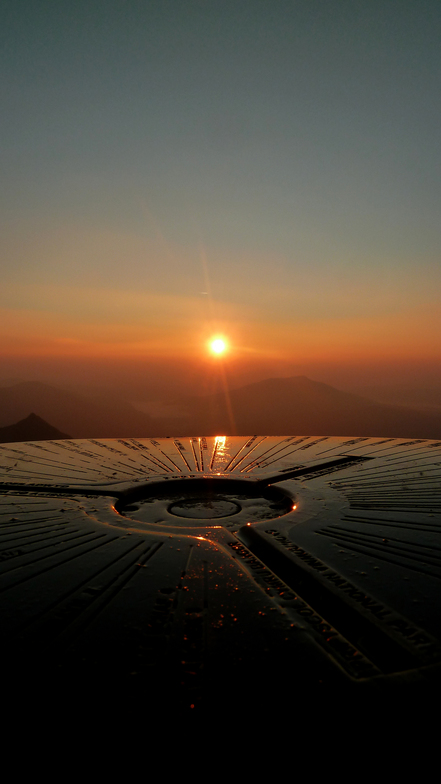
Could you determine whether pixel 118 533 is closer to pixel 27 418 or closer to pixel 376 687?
pixel 376 687

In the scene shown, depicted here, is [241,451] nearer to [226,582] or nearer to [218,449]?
[218,449]

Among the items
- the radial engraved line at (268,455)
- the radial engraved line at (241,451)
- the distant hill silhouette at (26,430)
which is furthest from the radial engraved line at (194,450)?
the distant hill silhouette at (26,430)

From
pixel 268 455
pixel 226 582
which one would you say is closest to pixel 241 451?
pixel 268 455

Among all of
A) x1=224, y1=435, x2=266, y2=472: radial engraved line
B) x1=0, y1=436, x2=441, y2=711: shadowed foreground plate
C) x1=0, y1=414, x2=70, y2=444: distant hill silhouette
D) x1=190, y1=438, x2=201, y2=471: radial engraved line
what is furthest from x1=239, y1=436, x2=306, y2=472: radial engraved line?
x1=0, y1=414, x2=70, y2=444: distant hill silhouette

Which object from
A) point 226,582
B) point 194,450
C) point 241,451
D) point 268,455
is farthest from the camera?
point 194,450

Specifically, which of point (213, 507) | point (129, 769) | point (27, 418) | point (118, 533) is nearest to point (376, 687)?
point (129, 769)

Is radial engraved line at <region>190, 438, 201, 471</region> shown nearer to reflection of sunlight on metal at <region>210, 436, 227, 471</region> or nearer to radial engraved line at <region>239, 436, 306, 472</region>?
reflection of sunlight on metal at <region>210, 436, 227, 471</region>

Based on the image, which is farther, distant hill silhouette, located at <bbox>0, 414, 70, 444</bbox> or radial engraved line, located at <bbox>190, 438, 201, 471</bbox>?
distant hill silhouette, located at <bbox>0, 414, 70, 444</bbox>

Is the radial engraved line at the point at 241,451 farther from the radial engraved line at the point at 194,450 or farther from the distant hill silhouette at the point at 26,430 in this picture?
the distant hill silhouette at the point at 26,430
